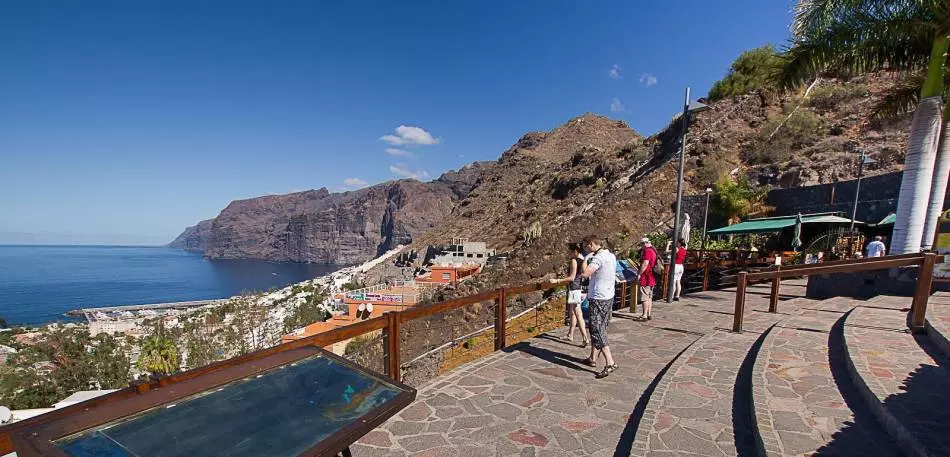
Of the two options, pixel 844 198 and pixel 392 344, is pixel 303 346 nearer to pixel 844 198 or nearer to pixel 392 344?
pixel 392 344

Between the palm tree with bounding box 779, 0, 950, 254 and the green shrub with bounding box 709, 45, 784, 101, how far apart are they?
64.7ft

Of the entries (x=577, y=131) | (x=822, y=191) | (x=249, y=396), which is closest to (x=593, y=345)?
(x=249, y=396)

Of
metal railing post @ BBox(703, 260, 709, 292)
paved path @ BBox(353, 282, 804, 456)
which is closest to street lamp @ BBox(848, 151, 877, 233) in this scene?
metal railing post @ BBox(703, 260, 709, 292)

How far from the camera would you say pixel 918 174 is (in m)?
6.86

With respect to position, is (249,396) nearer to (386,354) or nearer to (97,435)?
(97,435)

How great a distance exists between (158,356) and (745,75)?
3728cm

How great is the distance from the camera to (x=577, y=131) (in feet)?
243

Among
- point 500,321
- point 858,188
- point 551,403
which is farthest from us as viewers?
point 858,188

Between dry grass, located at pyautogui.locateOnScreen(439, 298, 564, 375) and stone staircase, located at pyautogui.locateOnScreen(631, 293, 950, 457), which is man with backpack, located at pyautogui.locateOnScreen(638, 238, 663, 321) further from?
dry grass, located at pyautogui.locateOnScreen(439, 298, 564, 375)

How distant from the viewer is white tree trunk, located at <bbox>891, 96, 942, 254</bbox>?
6.80 metres

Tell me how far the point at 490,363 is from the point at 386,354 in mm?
1613

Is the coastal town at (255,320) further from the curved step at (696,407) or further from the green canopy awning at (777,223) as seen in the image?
the green canopy awning at (777,223)

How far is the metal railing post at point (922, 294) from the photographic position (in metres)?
4.83

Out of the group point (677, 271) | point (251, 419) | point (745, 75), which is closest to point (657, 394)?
point (251, 419)
